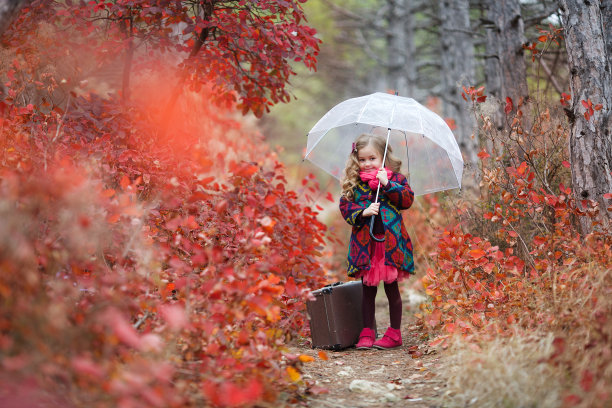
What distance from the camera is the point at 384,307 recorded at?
6793 mm

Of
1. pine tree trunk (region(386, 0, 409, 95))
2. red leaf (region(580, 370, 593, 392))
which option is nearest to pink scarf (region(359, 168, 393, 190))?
red leaf (region(580, 370, 593, 392))

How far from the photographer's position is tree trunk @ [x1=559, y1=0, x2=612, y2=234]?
3.75m

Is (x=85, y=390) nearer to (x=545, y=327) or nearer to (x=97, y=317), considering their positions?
(x=97, y=317)

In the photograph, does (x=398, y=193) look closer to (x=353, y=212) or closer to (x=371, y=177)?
(x=371, y=177)

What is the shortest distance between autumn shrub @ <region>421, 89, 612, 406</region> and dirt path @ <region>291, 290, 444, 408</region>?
0.28m

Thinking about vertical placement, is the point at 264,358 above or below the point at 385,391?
above

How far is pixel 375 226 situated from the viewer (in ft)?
13.6

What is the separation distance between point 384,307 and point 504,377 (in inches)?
167

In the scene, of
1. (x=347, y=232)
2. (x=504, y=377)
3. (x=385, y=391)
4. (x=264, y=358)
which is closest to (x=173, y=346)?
(x=264, y=358)

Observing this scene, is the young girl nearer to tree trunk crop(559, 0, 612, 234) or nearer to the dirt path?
the dirt path

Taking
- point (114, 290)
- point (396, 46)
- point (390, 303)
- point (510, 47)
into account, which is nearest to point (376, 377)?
point (390, 303)

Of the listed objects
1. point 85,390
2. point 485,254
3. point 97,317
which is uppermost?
point 485,254

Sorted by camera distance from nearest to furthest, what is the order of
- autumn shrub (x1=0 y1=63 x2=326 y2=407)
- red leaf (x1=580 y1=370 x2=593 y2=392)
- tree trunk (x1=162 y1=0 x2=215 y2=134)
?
autumn shrub (x1=0 y1=63 x2=326 y2=407), red leaf (x1=580 y1=370 x2=593 y2=392), tree trunk (x1=162 y1=0 x2=215 y2=134)

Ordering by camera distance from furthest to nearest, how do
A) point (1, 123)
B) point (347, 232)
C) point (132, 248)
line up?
point (347, 232) < point (1, 123) < point (132, 248)
